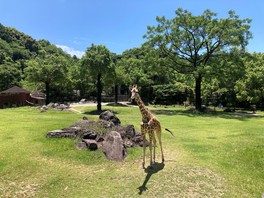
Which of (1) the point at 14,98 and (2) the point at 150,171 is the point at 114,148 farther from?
(1) the point at 14,98

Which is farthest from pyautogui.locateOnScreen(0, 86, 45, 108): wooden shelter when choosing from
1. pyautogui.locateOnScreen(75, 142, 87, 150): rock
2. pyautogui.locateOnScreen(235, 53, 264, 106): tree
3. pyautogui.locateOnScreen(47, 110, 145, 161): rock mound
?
pyautogui.locateOnScreen(235, 53, 264, 106): tree

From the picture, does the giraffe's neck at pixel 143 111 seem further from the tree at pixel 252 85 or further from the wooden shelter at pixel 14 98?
the wooden shelter at pixel 14 98

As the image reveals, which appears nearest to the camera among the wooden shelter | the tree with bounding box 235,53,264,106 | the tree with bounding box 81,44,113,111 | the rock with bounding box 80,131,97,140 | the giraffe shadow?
the giraffe shadow

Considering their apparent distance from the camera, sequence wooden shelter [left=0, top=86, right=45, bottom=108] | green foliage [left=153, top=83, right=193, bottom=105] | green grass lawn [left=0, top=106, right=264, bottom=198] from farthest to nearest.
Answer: green foliage [left=153, top=83, right=193, bottom=105] < wooden shelter [left=0, top=86, right=45, bottom=108] < green grass lawn [left=0, top=106, right=264, bottom=198]

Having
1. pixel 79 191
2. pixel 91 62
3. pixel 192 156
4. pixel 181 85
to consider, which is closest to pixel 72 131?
pixel 79 191

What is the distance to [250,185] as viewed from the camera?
274 inches

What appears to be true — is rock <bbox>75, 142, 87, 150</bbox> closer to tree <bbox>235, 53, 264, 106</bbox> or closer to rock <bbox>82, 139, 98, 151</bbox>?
rock <bbox>82, 139, 98, 151</bbox>

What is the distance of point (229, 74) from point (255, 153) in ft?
56.1

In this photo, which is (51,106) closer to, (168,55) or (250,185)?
(168,55)

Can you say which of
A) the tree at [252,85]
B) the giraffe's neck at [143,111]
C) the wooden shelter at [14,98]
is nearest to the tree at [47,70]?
the wooden shelter at [14,98]

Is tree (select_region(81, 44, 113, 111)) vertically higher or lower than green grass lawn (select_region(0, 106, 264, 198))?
higher

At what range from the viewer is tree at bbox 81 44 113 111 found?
23.4m

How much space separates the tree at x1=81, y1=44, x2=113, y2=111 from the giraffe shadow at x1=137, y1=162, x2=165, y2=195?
652 inches

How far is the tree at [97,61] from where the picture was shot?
23438 mm
